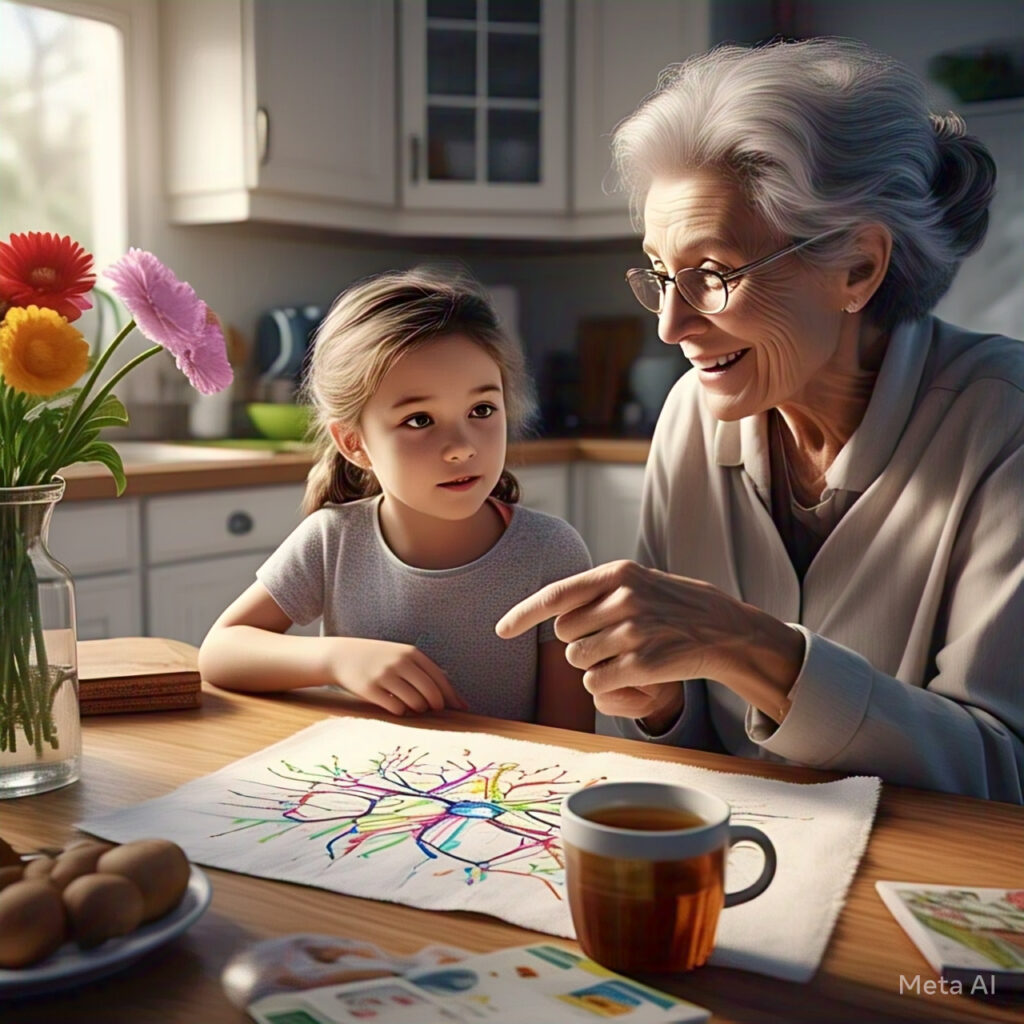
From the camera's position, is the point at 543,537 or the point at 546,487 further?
the point at 546,487

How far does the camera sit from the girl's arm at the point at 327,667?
1.12 meters

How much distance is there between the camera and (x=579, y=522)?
345 cm

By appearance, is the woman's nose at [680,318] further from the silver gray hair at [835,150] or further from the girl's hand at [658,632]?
the girl's hand at [658,632]

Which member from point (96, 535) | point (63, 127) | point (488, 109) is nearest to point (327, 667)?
point (96, 535)

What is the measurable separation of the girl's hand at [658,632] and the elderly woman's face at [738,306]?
1.20 feet

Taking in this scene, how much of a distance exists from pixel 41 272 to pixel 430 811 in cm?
48

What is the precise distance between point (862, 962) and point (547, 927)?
17 cm

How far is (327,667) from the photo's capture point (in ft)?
3.90

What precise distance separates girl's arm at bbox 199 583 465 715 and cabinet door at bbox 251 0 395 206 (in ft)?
7.09

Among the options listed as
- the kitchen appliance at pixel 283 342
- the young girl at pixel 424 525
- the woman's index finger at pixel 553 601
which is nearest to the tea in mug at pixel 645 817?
the woman's index finger at pixel 553 601

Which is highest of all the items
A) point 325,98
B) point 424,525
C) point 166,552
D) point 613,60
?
point 613,60

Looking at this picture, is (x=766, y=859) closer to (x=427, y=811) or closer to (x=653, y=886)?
(x=653, y=886)

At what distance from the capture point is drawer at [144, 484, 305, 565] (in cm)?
260

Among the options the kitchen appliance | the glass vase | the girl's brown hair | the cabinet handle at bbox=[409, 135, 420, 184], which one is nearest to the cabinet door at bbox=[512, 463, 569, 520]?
the kitchen appliance
